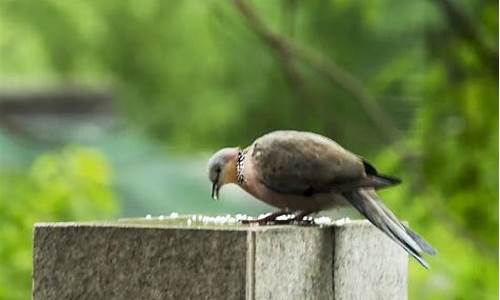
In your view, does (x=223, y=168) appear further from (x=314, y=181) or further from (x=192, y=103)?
(x=192, y=103)

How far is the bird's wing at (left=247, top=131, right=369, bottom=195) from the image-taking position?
1261mm

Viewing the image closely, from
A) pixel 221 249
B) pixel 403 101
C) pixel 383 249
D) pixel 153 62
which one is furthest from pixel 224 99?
pixel 221 249

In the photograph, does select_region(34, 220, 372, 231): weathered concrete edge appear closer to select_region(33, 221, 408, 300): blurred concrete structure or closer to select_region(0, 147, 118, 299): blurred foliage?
select_region(33, 221, 408, 300): blurred concrete structure

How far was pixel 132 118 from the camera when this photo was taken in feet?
9.14

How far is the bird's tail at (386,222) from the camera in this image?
1.23m

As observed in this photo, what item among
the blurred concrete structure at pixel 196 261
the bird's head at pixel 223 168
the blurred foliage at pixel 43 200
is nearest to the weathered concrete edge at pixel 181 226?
the blurred concrete structure at pixel 196 261

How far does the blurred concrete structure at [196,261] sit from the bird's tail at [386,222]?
0.09 ft

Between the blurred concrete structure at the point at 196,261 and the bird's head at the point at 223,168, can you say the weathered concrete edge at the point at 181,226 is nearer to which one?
the blurred concrete structure at the point at 196,261

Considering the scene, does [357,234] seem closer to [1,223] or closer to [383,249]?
[383,249]

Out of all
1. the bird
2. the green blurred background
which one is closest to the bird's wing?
the bird

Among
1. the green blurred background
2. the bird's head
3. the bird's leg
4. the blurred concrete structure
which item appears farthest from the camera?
the green blurred background

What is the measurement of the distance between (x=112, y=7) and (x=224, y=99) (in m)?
0.34

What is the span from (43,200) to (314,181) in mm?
1521

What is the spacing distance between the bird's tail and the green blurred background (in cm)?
130
